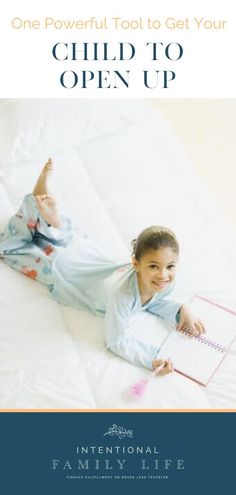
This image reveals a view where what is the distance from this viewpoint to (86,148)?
77.5 inches

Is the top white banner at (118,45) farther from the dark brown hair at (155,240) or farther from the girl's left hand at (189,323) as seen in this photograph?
the girl's left hand at (189,323)

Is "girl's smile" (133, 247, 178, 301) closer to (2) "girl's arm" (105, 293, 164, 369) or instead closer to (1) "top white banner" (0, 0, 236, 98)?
(2) "girl's arm" (105, 293, 164, 369)

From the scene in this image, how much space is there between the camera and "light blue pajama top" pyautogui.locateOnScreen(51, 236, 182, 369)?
142 cm

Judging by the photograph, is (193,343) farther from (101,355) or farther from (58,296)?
(58,296)

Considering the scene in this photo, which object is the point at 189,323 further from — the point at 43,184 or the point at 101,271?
the point at 43,184

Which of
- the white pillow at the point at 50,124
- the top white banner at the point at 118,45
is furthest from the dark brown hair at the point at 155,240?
the white pillow at the point at 50,124

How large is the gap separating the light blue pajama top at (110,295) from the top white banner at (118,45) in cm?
50

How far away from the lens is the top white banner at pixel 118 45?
1.62 meters
